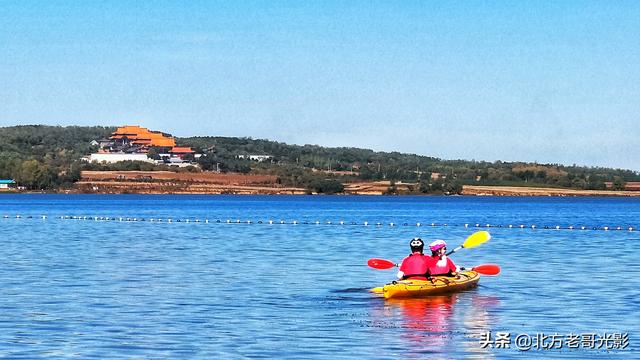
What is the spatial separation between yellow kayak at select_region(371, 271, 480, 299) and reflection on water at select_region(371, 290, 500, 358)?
212 millimetres

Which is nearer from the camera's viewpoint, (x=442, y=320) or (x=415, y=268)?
(x=442, y=320)

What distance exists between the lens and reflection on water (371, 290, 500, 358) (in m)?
29.8

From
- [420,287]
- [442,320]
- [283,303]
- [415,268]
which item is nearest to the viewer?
[442,320]

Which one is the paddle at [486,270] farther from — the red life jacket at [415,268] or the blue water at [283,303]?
the red life jacket at [415,268]

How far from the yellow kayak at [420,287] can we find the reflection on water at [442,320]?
212mm

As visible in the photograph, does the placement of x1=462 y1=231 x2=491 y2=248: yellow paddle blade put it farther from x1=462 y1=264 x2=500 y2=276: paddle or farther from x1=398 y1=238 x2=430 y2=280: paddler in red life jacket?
x1=398 y1=238 x2=430 y2=280: paddler in red life jacket

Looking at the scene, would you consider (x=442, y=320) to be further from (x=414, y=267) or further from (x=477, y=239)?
(x=477, y=239)

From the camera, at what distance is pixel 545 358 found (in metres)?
28.5

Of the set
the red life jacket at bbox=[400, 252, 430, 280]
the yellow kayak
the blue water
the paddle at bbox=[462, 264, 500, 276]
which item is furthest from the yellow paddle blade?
the red life jacket at bbox=[400, 252, 430, 280]

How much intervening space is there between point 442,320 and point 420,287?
4.57 m

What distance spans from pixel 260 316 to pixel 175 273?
56.1 feet

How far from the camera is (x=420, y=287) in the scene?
39875 millimetres

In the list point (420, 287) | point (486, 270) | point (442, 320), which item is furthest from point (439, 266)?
point (442, 320)

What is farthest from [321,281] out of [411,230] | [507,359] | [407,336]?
[411,230]
